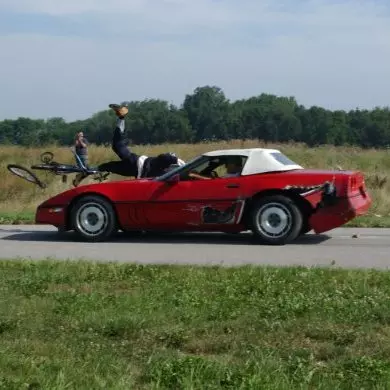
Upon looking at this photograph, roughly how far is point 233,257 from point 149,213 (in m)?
2.20

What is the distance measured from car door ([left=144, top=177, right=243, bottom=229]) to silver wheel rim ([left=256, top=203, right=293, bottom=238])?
36 centimetres

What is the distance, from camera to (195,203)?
1299 cm

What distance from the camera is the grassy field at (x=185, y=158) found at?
1927 cm

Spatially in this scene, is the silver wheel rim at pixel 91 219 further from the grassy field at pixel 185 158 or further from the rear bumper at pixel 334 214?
the grassy field at pixel 185 158

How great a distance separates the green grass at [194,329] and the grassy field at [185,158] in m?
7.93

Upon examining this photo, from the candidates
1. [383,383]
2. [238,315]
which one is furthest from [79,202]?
[383,383]

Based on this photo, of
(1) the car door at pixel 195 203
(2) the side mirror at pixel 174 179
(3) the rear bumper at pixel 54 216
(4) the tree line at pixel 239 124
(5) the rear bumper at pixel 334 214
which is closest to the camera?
(5) the rear bumper at pixel 334 214

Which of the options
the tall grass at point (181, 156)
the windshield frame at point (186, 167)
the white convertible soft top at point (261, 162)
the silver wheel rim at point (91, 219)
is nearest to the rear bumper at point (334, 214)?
Answer: the white convertible soft top at point (261, 162)

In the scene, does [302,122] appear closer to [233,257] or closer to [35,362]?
[233,257]

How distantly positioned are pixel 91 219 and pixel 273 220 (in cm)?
290

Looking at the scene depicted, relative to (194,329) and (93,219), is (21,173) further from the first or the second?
(194,329)

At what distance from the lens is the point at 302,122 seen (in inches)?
2805

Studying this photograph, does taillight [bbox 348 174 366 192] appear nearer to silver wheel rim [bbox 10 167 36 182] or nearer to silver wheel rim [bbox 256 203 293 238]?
silver wheel rim [bbox 256 203 293 238]

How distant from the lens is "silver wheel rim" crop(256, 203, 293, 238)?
12.7 m
